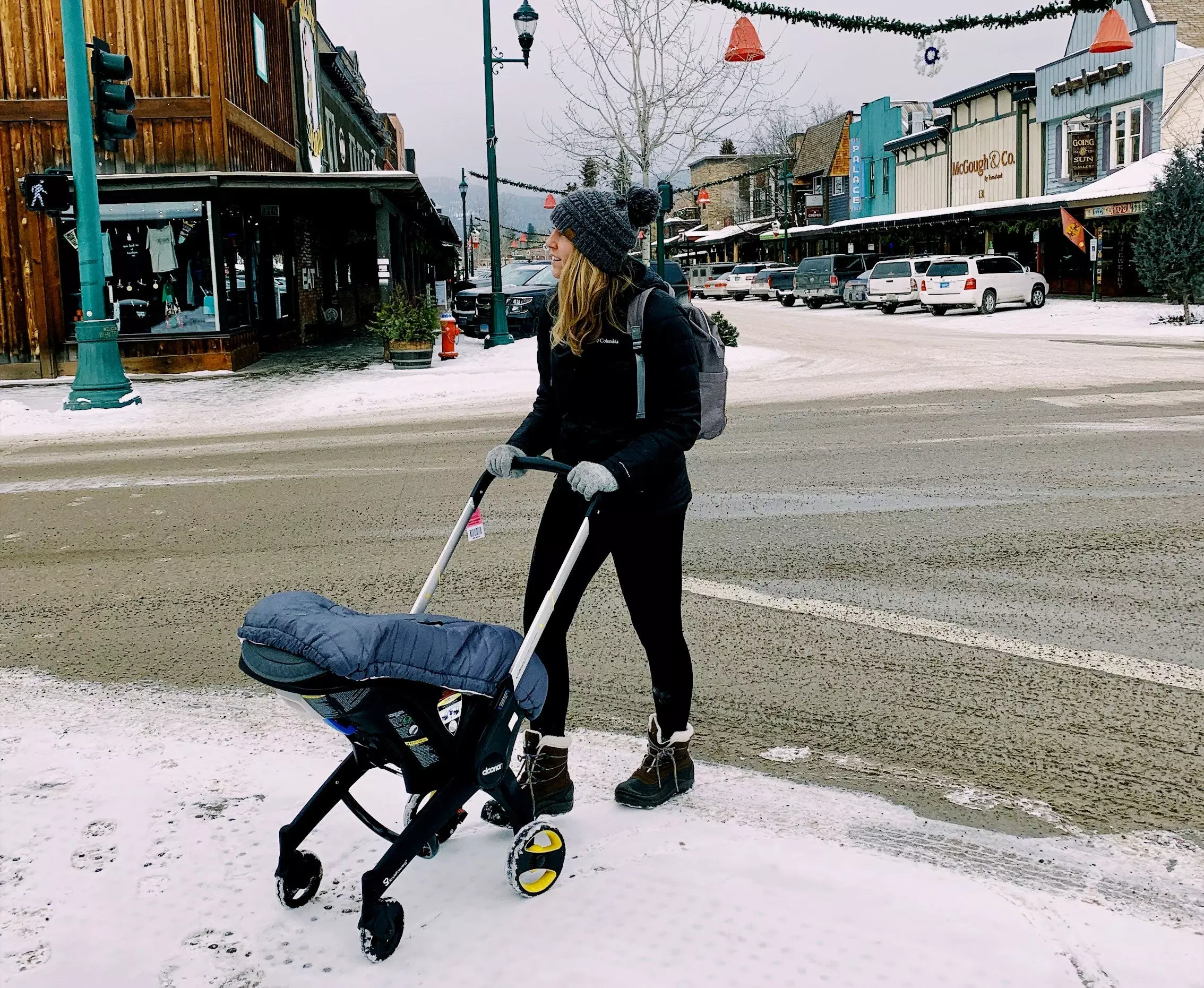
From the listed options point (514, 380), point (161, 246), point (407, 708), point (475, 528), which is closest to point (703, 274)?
point (161, 246)

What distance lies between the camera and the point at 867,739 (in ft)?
13.7

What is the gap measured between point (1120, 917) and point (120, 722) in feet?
10.9

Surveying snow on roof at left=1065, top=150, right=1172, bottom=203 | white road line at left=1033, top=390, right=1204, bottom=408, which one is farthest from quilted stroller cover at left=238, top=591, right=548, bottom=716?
snow on roof at left=1065, top=150, right=1172, bottom=203

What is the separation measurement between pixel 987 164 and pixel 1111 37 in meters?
25.8

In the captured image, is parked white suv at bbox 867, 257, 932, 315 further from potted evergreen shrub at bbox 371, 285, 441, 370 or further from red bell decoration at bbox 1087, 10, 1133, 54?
potted evergreen shrub at bbox 371, 285, 441, 370

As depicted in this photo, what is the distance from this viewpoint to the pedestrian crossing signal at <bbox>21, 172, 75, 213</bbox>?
48.9 ft

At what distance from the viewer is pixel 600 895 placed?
10.2 feet

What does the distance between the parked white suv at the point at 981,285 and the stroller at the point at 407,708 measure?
33.3 meters

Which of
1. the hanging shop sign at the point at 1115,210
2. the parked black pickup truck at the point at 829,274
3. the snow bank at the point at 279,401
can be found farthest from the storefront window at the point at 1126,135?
the snow bank at the point at 279,401

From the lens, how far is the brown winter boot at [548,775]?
356cm

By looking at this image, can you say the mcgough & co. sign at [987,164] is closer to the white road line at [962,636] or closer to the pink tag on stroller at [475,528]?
the white road line at [962,636]

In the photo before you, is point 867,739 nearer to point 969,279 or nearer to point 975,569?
point 975,569

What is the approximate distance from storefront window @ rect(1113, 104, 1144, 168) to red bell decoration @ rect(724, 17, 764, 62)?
26.1 m

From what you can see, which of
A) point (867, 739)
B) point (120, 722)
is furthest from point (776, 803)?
point (120, 722)
